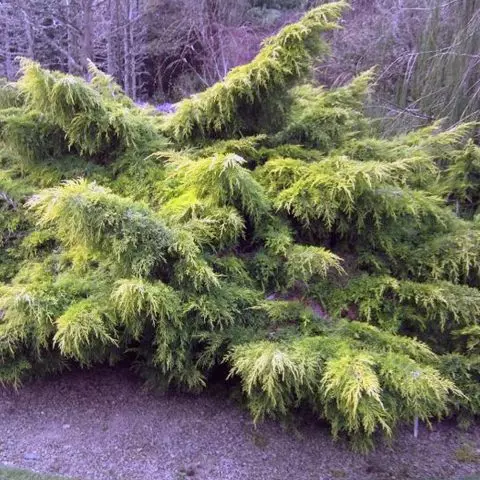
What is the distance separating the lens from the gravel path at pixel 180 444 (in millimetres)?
2350

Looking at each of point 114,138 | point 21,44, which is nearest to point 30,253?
point 114,138

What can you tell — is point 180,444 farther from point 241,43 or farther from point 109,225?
point 241,43

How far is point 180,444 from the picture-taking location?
2.48 m

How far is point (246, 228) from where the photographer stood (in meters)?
2.86

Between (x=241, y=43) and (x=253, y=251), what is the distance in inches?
329

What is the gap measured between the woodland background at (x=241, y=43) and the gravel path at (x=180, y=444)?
299 centimetres

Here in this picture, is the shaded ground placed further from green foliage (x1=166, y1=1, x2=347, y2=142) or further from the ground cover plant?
green foliage (x1=166, y1=1, x2=347, y2=142)

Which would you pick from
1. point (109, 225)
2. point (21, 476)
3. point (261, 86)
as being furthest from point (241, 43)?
point (21, 476)

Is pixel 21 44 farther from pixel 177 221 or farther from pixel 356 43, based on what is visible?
pixel 177 221

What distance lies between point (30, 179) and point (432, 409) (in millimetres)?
2803

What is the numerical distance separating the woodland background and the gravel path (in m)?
2.99

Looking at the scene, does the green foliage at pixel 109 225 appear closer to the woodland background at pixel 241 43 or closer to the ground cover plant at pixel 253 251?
the ground cover plant at pixel 253 251

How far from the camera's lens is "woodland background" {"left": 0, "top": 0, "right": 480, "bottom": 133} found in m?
4.56

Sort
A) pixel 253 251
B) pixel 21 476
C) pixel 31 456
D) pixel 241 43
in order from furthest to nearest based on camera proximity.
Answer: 1. pixel 241 43
2. pixel 253 251
3. pixel 31 456
4. pixel 21 476
